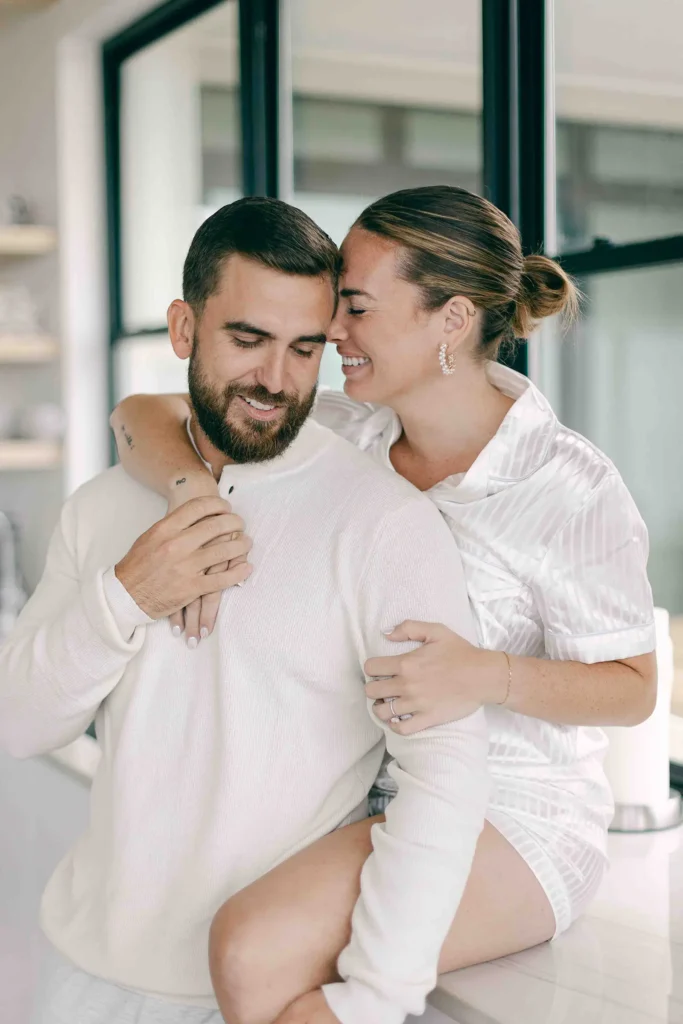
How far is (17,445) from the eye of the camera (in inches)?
139

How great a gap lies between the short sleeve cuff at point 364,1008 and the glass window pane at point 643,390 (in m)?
0.96

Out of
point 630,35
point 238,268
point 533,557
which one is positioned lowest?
point 533,557

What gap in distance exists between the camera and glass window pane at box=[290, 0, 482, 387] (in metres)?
2.22

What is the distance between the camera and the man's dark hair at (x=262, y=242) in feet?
4.47

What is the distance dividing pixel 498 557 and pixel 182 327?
503 mm

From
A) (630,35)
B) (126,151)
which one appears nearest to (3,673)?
(630,35)

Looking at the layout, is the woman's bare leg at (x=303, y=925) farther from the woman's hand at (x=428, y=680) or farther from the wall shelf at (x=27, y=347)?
the wall shelf at (x=27, y=347)

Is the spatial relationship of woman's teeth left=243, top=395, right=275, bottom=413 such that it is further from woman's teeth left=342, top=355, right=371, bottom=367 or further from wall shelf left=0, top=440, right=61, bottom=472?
wall shelf left=0, top=440, right=61, bottom=472

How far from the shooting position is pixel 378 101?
8.09ft

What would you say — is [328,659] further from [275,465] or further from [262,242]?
[262,242]

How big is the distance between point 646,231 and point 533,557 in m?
0.70

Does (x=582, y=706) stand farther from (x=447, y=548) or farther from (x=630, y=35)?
(x=630, y=35)

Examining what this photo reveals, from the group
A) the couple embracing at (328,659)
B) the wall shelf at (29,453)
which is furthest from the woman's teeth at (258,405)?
the wall shelf at (29,453)

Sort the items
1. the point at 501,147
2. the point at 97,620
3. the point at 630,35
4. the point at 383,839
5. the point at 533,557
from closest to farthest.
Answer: the point at 383,839 → the point at 97,620 → the point at 533,557 → the point at 630,35 → the point at 501,147
